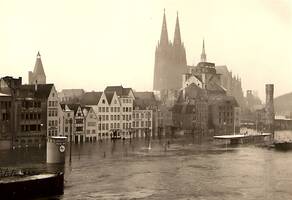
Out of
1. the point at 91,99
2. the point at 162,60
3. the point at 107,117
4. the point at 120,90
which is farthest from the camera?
the point at 162,60

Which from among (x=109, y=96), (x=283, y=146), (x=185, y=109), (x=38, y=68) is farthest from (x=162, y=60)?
(x=283, y=146)

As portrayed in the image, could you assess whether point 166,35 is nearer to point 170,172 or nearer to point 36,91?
point 36,91

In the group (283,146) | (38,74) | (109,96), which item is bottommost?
(283,146)

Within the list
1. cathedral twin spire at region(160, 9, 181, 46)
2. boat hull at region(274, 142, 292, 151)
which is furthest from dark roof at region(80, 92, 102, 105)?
cathedral twin spire at region(160, 9, 181, 46)

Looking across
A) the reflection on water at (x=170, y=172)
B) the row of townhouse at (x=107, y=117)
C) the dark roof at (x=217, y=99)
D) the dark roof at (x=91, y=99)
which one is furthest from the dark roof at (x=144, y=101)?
the reflection on water at (x=170, y=172)

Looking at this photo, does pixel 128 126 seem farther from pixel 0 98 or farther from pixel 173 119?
pixel 0 98

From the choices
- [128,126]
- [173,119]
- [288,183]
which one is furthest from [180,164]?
[173,119]
